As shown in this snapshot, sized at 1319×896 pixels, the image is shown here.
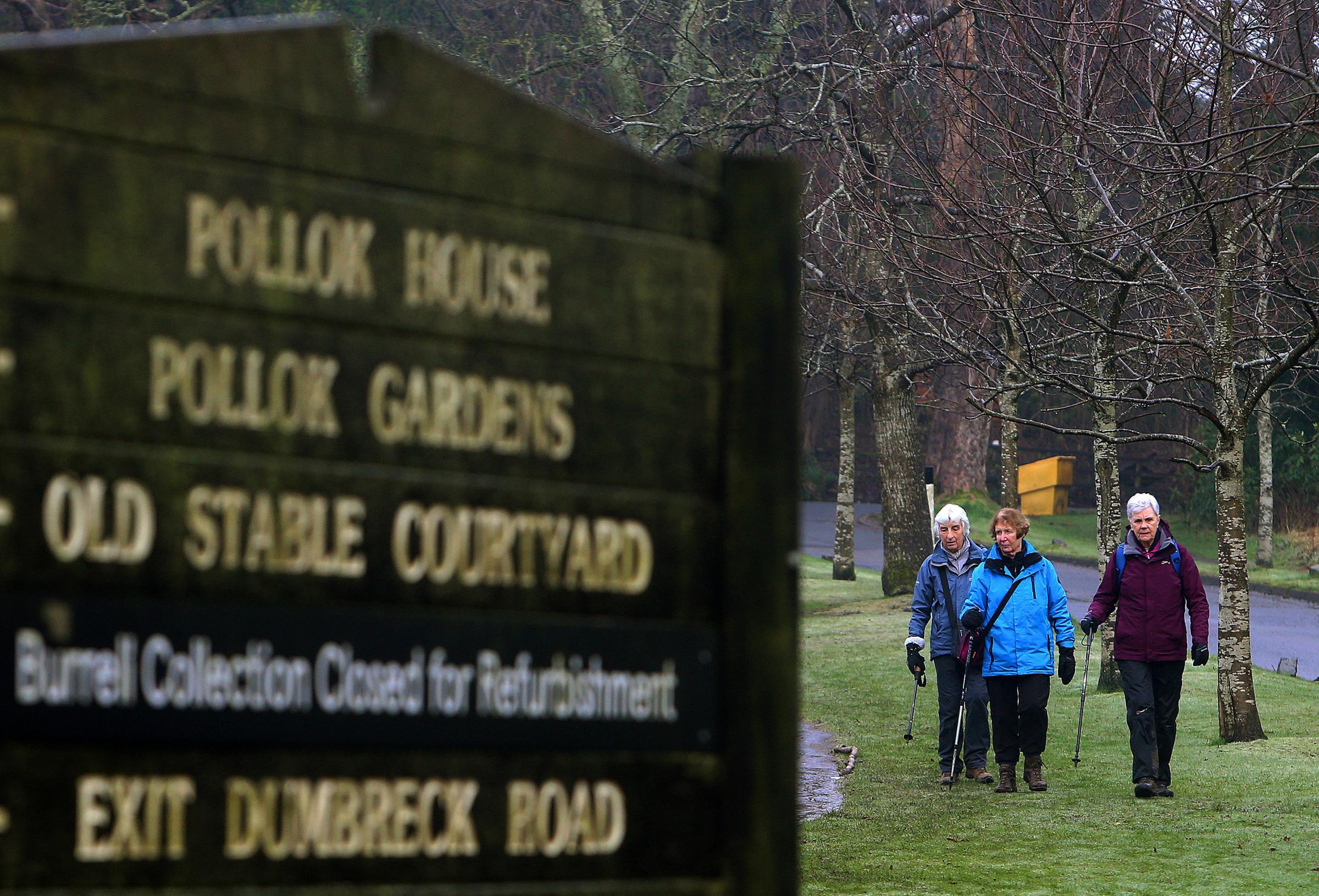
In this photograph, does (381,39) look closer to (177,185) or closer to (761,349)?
(177,185)

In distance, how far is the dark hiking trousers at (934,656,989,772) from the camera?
474 inches

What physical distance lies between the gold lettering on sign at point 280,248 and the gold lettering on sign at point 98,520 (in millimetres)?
323

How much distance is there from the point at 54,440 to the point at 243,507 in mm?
272

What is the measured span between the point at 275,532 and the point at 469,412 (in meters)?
0.34

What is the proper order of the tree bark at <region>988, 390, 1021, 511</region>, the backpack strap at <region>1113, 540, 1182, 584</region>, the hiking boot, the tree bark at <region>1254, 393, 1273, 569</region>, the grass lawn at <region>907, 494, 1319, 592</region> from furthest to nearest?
the tree bark at <region>1254, 393, 1273, 569</region>, the grass lawn at <region>907, 494, 1319, 592</region>, the tree bark at <region>988, 390, 1021, 511</region>, the hiking boot, the backpack strap at <region>1113, 540, 1182, 584</region>

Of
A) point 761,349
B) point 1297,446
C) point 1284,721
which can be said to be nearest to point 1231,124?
point 1284,721

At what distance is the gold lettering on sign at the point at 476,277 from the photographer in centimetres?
256

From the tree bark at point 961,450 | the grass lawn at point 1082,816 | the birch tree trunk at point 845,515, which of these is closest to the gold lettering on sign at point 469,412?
the grass lawn at point 1082,816

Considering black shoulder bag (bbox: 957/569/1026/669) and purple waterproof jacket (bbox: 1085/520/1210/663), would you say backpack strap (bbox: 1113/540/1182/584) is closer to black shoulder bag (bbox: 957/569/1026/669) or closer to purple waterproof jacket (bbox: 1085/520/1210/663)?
purple waterproof jacket (bbox: 1085/520/1210/663)

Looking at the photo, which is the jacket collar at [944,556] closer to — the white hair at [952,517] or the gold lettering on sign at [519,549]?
the white hair at [952,517]

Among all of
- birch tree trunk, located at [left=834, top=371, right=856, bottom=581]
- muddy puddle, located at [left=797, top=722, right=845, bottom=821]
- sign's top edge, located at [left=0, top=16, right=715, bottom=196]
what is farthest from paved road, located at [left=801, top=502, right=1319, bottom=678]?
sign's top edge, located at [left=0, top=16, right=715, bottom=196]

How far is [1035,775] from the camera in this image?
448 inches

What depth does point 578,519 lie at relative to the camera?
8.68ft

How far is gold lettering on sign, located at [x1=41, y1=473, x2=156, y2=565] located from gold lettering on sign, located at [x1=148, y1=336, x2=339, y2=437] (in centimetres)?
12
